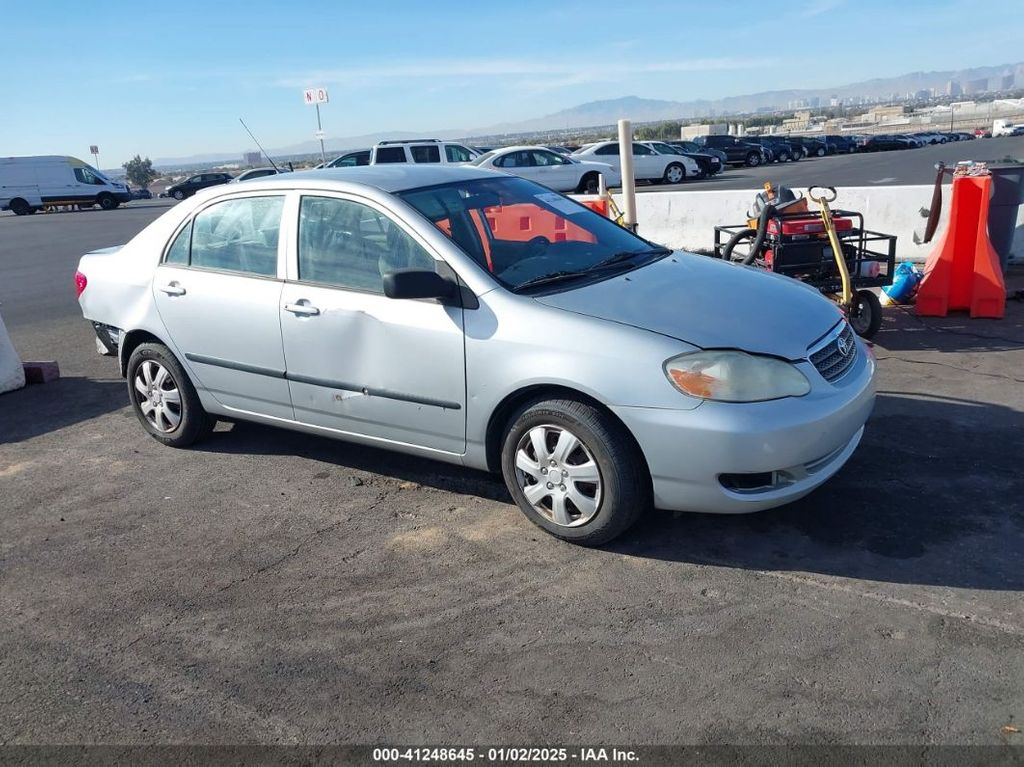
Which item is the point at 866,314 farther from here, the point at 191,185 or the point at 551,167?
the point at 191,185

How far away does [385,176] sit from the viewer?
4.90 metres

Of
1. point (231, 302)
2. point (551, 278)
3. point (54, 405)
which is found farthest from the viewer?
point (54, 405)

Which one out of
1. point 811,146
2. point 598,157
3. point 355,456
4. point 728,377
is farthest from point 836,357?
point 811,146

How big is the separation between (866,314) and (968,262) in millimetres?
1284

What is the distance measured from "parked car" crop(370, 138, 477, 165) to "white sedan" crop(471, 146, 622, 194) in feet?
2.86

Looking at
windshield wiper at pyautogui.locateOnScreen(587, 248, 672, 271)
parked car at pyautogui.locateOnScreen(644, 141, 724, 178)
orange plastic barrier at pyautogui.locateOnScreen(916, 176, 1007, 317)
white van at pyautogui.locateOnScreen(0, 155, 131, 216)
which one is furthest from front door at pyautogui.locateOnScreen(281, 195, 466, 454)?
white van at pyautogui.locateOnScreen(0, 155, 131, 216)

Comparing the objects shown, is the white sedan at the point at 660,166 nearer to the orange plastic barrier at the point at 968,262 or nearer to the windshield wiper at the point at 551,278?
the orange plastic barrier at the point at 968,262

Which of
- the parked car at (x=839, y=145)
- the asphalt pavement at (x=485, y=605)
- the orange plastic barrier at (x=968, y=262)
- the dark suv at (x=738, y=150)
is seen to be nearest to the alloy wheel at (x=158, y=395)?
the asphalt pavement at (x=485, y=605)

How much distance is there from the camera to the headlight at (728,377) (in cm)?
373

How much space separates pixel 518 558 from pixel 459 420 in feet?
2.37

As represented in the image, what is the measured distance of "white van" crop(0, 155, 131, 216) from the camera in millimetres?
38312

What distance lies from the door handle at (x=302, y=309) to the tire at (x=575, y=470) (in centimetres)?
125

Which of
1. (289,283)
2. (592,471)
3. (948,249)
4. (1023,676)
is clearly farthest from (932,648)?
(948,249)

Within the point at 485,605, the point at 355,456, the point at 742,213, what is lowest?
the point at 485,605
